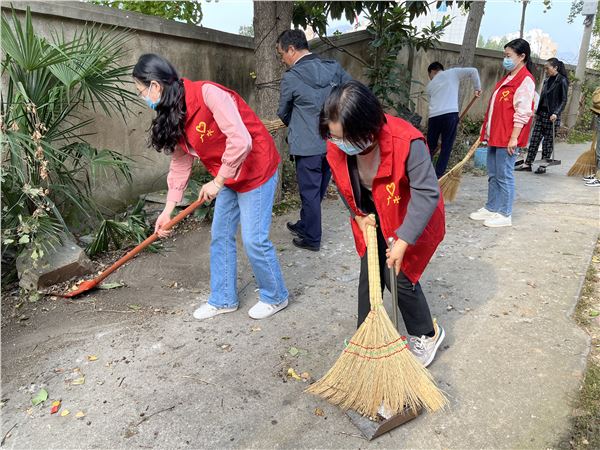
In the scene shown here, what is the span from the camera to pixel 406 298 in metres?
2.15

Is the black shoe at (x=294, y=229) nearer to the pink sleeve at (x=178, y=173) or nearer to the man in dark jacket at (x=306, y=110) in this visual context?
the man in dark jacket at (x=306, y=110)

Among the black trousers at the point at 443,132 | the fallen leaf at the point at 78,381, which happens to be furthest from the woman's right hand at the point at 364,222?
the black trousers at the point at 443,132

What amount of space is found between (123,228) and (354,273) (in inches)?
71.7

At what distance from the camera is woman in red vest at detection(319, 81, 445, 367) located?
171 cm

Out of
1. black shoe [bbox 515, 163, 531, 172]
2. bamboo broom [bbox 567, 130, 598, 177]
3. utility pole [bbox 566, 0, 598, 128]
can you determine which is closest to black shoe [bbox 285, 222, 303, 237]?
black shoe [bbox 515, 163, 531, 172]

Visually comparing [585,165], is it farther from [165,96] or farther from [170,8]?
[165,96]

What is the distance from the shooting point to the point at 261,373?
7.58ft

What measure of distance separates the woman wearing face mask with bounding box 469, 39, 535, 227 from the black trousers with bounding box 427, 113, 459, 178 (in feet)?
3.70

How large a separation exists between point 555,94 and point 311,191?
4.83m

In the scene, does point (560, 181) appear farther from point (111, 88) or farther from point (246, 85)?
point (111, 88)

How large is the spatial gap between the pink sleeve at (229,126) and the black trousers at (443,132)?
3.80 meters

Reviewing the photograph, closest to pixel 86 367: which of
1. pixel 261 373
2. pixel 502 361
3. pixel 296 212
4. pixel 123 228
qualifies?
pixel 261 373

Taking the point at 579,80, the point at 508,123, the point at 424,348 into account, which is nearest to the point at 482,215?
the point at 508,123

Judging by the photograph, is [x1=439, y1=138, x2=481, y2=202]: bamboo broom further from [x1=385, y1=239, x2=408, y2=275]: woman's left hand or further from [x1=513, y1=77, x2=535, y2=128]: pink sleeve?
[x1=385, y1=239, x2=408, y2=275]: woman's left hand
